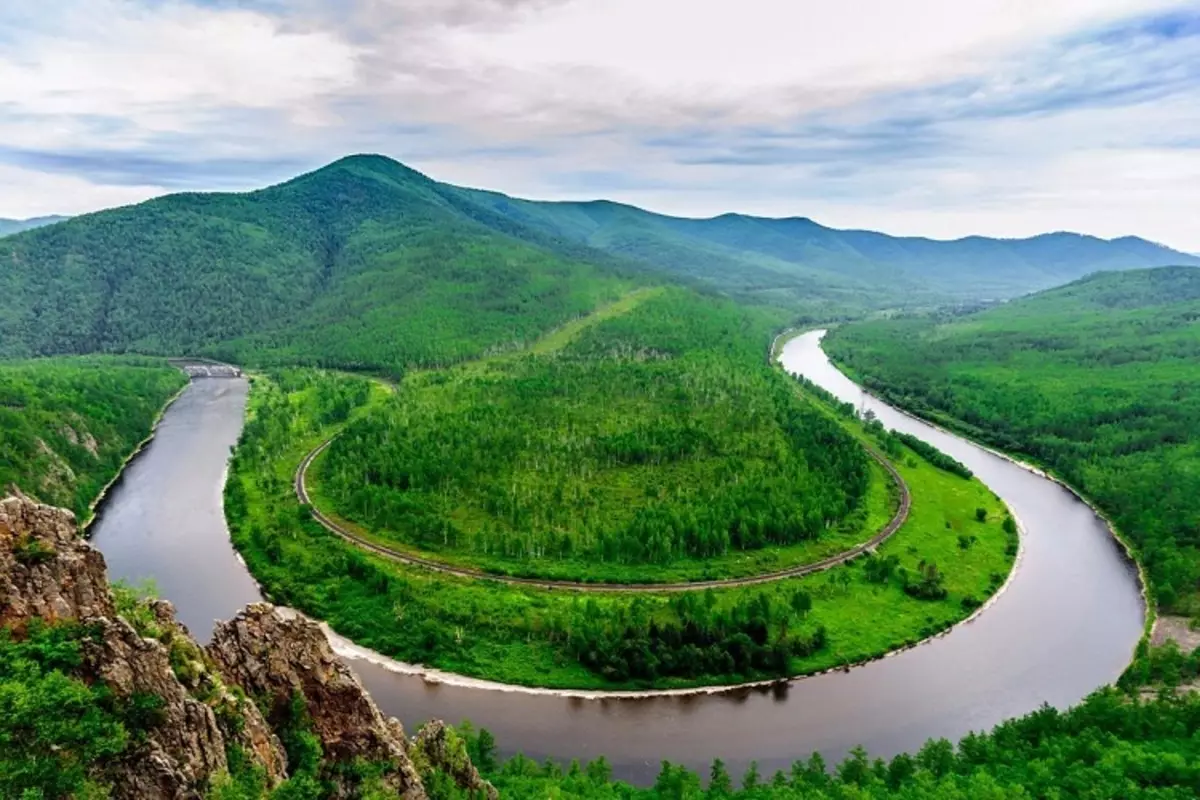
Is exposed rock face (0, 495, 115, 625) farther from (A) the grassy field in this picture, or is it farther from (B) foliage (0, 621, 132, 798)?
(A) the grassy field

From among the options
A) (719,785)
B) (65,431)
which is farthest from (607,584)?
(65,431)

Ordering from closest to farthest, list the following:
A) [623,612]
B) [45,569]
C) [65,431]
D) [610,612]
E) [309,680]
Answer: [45,569] < [309,680] < [623,612] < [610,612] < [65,431]

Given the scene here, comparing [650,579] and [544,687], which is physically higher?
[650,579]

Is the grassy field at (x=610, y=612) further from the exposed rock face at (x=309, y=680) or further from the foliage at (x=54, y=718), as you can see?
the foliage at (x=54, y=718)

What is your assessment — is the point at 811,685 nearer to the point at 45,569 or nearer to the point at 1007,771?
the point at 1007,771

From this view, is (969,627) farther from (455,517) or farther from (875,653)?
(455,517)

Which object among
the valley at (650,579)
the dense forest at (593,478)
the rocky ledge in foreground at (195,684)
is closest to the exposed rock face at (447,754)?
the valley at (650,579)

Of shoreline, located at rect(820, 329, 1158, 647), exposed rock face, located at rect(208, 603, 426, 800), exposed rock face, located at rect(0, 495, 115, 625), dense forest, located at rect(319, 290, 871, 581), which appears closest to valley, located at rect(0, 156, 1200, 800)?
exposed rock face, located at rect(0, 495, 115, 625)
